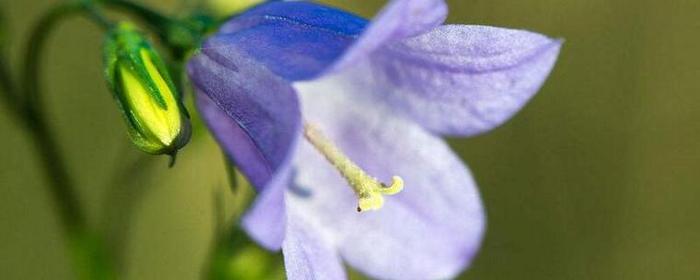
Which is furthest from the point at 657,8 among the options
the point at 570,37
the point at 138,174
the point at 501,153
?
the point at 138,174

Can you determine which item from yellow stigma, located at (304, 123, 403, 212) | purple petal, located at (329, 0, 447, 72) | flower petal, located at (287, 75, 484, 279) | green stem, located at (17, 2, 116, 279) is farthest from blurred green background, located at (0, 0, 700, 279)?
purple petal, located at (329, 0, 447, 72)

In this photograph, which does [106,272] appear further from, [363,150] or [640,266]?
[640,266]

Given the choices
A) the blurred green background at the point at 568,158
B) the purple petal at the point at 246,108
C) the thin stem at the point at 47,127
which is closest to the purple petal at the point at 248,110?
the purple petal at the point at 246,108

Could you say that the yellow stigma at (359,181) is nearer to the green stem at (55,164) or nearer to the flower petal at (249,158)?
the flower petal at (249,158)

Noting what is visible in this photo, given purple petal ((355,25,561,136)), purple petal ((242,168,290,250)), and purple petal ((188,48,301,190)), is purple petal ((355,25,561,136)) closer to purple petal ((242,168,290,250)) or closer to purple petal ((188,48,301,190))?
purple petal ((188,48,301,190))

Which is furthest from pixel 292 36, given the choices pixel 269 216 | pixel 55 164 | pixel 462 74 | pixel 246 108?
pixel 55 164

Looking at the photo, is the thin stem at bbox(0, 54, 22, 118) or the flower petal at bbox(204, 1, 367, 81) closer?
the flower petal at bbox(204, 1, 367, 81)

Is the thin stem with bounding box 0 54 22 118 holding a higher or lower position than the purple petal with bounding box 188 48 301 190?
→ lower
